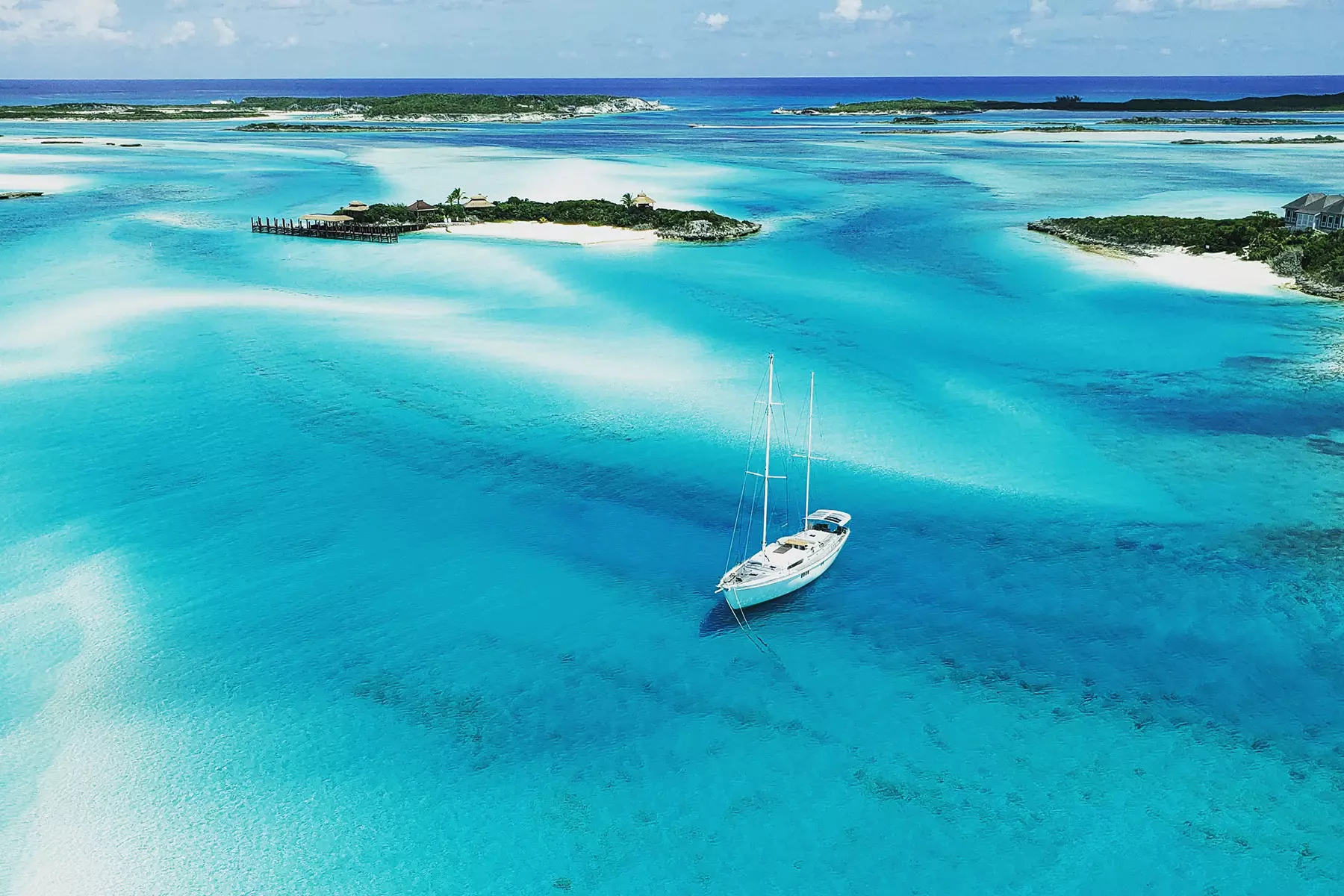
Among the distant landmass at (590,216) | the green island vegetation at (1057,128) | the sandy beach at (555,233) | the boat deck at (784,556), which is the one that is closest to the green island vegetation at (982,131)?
the green island vegetation at (1057,128)

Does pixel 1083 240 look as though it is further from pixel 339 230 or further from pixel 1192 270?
pixel 339 230

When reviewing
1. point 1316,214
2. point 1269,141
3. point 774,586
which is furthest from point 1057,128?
point 774,586

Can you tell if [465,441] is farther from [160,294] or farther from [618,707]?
[160,294]

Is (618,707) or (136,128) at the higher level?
(136,128)

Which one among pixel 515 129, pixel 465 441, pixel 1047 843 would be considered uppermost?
pixel 515 129

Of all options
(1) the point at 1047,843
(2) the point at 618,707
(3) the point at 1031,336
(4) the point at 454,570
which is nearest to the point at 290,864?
(2) the point at 618,707
